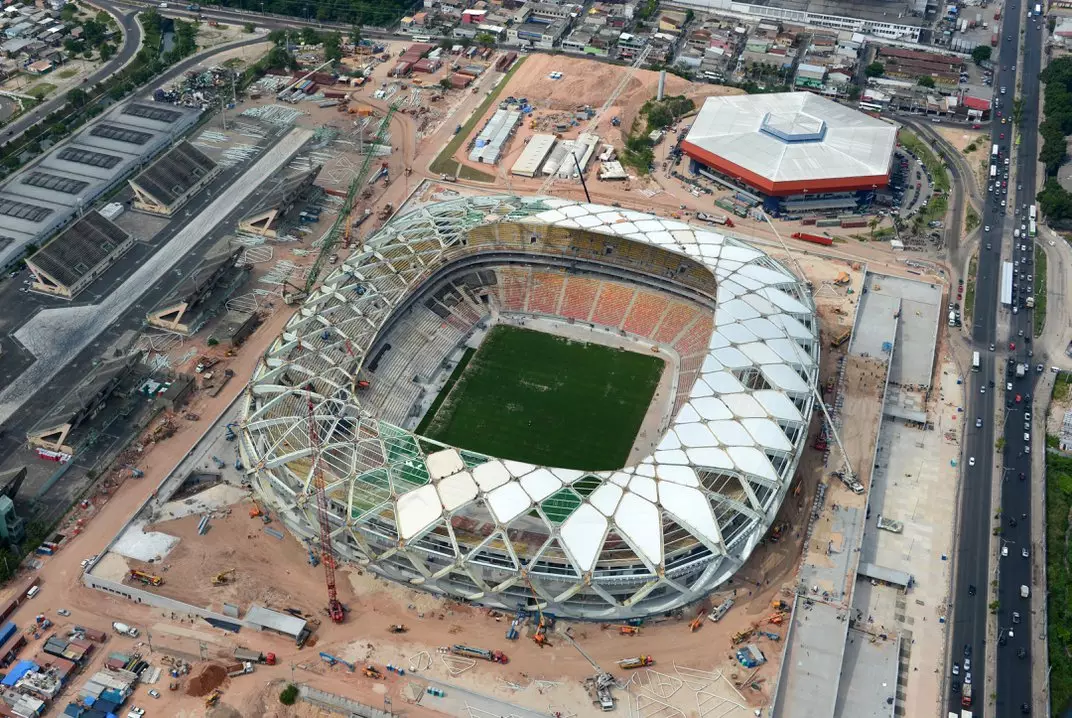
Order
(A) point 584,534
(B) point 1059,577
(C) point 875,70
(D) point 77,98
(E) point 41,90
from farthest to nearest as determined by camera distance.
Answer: (C) point 875,70
(E) point 41,90
(D) point 77,98
(B) point 1059,577
(A) point 584,534

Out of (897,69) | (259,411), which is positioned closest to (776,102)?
(897,69)

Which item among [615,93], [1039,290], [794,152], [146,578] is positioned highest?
[794,152]

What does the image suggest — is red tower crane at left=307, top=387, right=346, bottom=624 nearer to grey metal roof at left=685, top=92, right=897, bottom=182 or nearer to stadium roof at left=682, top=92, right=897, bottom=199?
stadium roof at left=682, top=92, right=897, bottom=199

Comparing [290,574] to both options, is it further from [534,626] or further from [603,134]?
[603,134]

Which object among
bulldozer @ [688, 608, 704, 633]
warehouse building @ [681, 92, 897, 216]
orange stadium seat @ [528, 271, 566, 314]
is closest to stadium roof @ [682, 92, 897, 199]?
warehouse building @ [681, 92, 897, 216]

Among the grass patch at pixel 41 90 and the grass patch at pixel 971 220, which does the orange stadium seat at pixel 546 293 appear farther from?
the grass patch at pixel 41 90

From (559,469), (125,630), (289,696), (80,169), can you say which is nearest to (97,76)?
(80,169)

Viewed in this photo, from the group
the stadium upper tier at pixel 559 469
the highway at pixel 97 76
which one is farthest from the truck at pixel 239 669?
the highway at pixel 97 76

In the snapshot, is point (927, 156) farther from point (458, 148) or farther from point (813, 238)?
point (458, 148)
